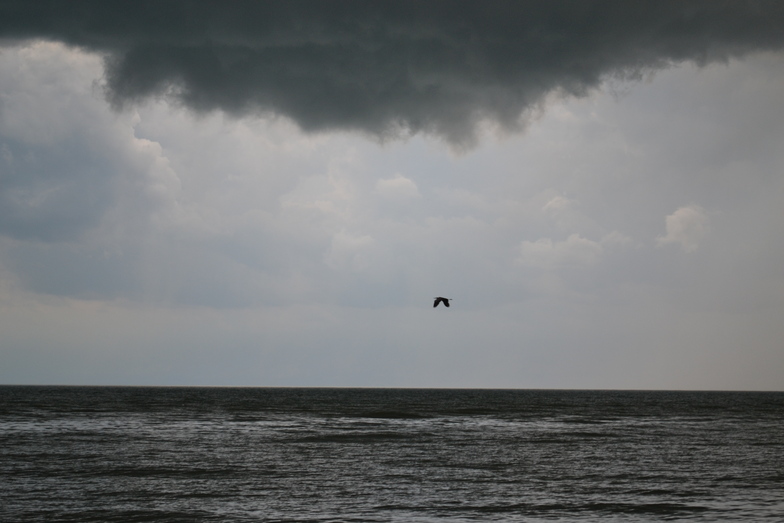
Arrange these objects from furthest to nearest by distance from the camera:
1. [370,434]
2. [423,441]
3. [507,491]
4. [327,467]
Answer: [370,434], [423,441], [327,467], [507,491]

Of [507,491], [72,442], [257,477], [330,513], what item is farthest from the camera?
[72,442]

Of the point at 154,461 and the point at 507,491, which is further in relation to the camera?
the point at 154,461

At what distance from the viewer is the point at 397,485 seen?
30547mm

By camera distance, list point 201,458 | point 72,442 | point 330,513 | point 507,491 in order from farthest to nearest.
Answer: point 72,442, point 201,458, point 507,491, point 330,513

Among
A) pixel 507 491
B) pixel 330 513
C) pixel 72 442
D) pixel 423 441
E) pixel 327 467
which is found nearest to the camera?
pixel 330 513

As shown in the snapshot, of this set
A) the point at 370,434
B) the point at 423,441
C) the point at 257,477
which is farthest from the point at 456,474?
the point at 370,434

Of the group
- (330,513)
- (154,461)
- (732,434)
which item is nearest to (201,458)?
(154,461)

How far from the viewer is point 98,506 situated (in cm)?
2584

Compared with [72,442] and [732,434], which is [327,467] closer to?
[72,442]

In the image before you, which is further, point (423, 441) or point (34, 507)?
point (423, 441)

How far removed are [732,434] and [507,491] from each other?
122 feet

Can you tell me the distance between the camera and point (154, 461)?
37.8 m

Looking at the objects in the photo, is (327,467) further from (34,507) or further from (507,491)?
(34,507)

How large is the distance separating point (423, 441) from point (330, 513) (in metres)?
27.1
